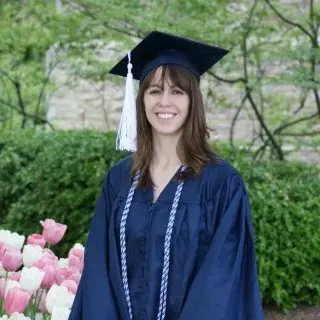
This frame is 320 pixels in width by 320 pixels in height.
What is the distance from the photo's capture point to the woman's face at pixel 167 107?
2354mm

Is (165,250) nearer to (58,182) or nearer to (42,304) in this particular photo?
(42,304)

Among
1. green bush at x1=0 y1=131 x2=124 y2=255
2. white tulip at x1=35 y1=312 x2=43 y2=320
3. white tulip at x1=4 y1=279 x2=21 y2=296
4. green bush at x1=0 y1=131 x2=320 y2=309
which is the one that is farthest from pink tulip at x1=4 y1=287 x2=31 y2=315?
green bush at x1=0 y1=131 x2=124 y2=255

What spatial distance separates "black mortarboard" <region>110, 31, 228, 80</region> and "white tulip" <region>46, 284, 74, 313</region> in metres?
0.76

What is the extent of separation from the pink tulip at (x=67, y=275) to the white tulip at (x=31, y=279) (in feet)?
0.68

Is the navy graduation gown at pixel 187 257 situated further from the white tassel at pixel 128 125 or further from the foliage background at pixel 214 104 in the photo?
the foliage background at pixel 214 104

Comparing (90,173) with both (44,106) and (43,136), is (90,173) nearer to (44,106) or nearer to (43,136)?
(43,136)

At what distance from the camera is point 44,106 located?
820cm

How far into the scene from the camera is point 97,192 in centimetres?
524

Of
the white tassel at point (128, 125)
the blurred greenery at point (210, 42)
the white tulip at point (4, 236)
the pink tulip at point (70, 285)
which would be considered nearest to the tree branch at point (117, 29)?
the blurred greenery at point (210, 42)

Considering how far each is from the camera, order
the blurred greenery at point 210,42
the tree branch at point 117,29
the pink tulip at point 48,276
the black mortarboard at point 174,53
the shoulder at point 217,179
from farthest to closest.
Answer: the tree branch at point 117,29
the blurred greenery at point 210,42
the pink tulip at point 48,276
the black mortarboard at point 174,53
the shoulder at point 217,179

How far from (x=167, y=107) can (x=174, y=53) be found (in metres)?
0.23

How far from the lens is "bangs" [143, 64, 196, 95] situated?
2.38 metres

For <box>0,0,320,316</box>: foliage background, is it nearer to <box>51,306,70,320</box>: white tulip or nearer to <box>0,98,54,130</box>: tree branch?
<box>0,98,54,130</box>: tree branch

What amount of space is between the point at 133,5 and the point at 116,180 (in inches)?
137
